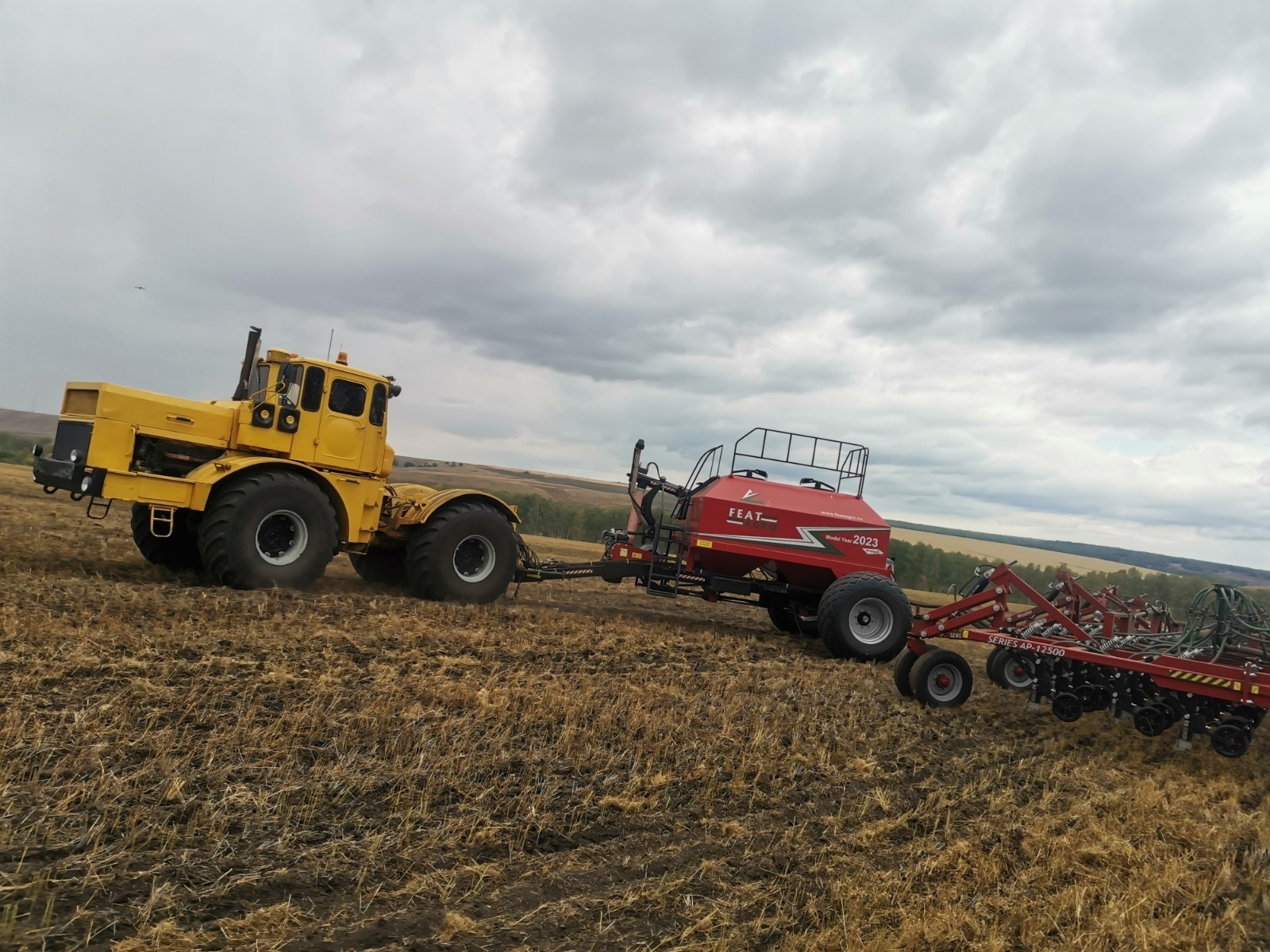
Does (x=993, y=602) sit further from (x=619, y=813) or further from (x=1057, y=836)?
(x=619, y=813)

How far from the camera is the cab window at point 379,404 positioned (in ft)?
33.6

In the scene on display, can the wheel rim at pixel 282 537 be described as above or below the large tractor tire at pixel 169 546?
above

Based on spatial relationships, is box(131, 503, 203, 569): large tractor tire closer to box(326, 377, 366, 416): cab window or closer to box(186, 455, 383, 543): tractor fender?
box(186, 455, 383, 543): tractor fender

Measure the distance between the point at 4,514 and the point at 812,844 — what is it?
15.0m

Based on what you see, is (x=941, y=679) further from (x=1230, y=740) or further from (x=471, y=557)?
(x=471, y=557)

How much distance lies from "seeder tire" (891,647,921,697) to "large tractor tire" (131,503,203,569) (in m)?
8.14

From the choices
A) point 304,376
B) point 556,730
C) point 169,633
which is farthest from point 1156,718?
point 304,376

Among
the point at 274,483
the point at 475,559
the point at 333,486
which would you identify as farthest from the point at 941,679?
the point at 274,483

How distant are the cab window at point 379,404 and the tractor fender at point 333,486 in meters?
0.72

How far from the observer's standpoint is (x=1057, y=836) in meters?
4.88

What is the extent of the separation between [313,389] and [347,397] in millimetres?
401

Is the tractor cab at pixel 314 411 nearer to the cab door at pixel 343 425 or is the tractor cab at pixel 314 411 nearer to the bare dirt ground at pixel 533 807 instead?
the cab door at pixel 343 425

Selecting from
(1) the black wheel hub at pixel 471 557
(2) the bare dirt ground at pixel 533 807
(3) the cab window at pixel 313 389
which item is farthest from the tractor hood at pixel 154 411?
(1) the black wheel hub at pixel 471 557

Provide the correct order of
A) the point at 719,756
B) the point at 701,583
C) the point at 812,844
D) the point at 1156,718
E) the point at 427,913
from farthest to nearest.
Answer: the point at 701,583
the point at 1156,718
the point at 719,756
the point at 812,844
the point at 427,913
